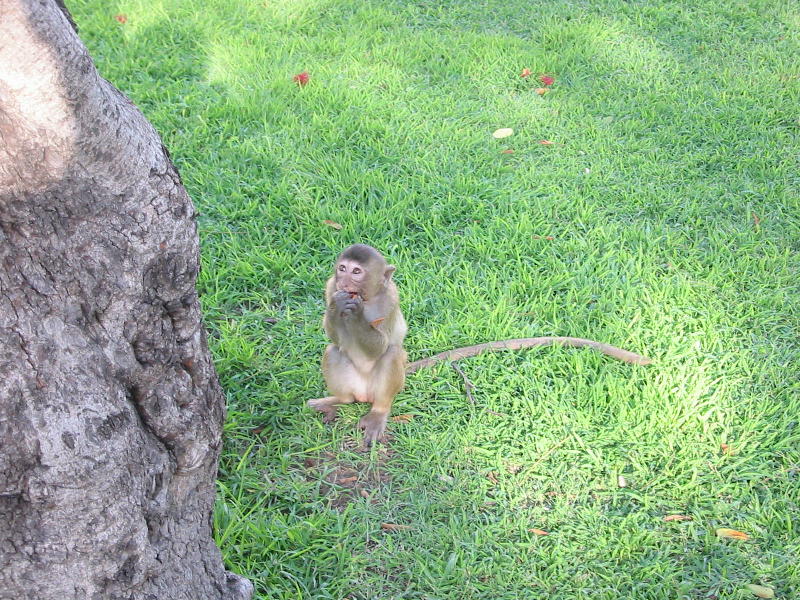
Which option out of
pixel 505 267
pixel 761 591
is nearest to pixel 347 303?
pixel 505 267

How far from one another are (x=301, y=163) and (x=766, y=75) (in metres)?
4.30

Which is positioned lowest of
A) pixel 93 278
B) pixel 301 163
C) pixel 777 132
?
pixel 777 132

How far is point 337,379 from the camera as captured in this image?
12.2ft

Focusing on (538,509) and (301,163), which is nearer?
A: (538,509)

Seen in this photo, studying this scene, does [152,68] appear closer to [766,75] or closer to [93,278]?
[93,278]

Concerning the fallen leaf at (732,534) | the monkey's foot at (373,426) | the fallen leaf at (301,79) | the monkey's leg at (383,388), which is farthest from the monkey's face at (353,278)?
the fallen leaf at (301,79)

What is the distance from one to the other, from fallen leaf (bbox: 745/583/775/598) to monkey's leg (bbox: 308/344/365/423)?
1.91m

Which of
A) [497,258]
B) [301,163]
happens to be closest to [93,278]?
[497,258]

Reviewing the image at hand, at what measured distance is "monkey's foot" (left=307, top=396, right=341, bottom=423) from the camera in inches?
150

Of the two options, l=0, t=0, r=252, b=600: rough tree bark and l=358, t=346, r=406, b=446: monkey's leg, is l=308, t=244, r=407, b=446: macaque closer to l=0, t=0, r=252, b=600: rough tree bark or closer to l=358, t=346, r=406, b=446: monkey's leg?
l=358, t=346, r=406, b=446: monkey's leg

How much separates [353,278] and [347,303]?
122mm

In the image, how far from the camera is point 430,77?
Result: 253 inches

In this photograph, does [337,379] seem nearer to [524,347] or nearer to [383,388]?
[383,388]

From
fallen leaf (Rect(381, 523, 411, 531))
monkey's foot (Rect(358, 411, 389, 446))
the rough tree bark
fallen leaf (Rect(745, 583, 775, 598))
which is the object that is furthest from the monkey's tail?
the rough tree bark
